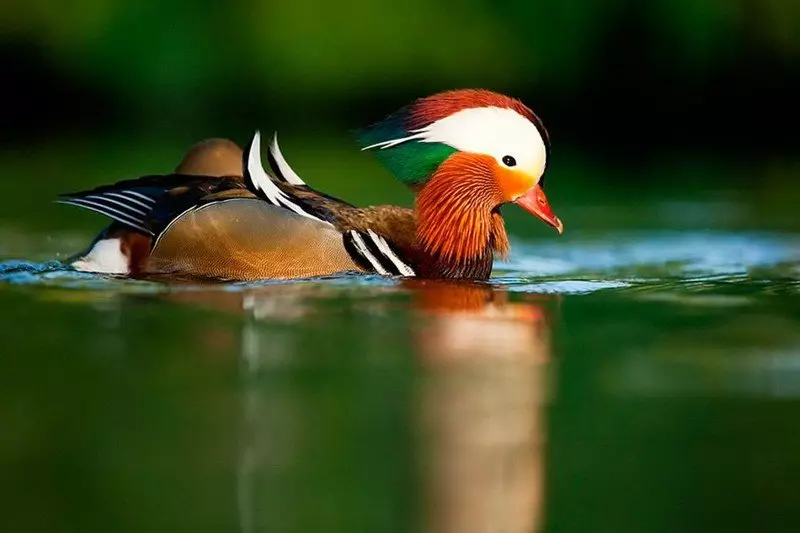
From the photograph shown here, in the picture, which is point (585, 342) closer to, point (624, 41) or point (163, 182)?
point (163, 182)

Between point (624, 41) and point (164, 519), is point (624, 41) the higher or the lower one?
the higher one

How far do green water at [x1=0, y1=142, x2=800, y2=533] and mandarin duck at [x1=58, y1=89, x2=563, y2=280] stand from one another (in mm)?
174

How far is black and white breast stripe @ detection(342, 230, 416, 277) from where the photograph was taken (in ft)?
22.1

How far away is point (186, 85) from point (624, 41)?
4623 millimetres

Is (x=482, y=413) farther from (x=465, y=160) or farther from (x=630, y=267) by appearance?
(x=630, y=267)

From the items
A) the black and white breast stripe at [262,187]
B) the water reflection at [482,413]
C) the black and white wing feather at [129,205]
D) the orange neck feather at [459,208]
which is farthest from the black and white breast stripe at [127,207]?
the water reflection at [482,413]

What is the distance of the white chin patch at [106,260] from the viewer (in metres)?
7.05

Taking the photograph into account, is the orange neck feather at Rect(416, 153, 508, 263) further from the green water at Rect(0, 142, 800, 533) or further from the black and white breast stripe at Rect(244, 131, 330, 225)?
the black and white breast stripe at Rect(244, 131, 330, 225)

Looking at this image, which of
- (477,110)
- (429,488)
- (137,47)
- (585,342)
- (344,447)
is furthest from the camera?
(137,47)

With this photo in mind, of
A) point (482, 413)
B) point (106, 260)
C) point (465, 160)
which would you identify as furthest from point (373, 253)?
point (482, 413)

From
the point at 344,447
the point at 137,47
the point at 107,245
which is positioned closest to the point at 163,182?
the point at 107,245

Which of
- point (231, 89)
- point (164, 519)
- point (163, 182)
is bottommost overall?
point (164, 519)

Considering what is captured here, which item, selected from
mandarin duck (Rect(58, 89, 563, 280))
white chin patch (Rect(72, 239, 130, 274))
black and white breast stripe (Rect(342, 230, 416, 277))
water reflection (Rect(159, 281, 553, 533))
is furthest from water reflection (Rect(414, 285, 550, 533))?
white chin patch (Rect(72, 239, 130, 274))

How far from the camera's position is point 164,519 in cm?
357
